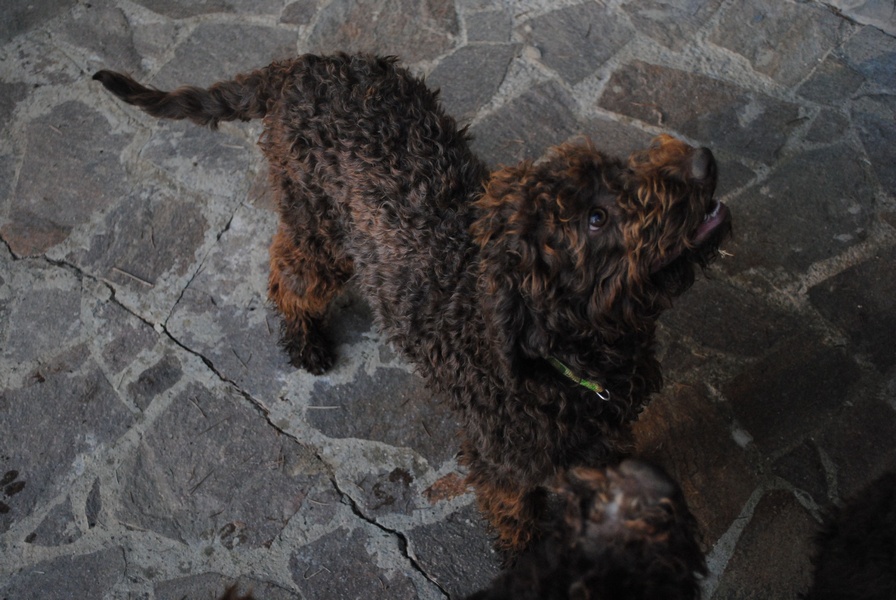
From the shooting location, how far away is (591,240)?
2291 mm

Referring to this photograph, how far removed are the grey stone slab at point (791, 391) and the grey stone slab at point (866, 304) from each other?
0.45 feet

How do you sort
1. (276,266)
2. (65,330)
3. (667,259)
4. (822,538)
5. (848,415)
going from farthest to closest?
(65,330), (276,266), (848,415), (822,538), (667,259)

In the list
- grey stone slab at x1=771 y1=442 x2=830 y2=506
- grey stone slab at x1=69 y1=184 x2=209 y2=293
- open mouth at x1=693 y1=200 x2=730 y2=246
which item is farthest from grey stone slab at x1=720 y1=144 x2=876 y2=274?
grey stone slab at x1=69 y1=184 x2=209 y2=293

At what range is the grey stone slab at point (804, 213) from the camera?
11.9 ft

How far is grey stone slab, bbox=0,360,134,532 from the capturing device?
3.42 metres

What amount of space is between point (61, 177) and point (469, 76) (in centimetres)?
255

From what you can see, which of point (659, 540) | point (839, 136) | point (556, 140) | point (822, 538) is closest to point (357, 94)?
point (556, 140)

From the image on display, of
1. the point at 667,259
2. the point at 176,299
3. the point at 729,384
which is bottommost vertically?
the point at 176,299

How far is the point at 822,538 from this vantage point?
257cm

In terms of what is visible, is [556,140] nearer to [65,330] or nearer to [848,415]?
[848,415]

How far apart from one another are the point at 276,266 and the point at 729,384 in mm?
2237

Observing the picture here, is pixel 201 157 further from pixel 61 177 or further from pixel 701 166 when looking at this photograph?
pixel 701 166

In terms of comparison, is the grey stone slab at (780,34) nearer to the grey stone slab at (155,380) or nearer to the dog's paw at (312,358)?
the dog's paw at (312,358)

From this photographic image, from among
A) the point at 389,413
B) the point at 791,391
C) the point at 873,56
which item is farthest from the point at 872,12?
the point at 389,413
